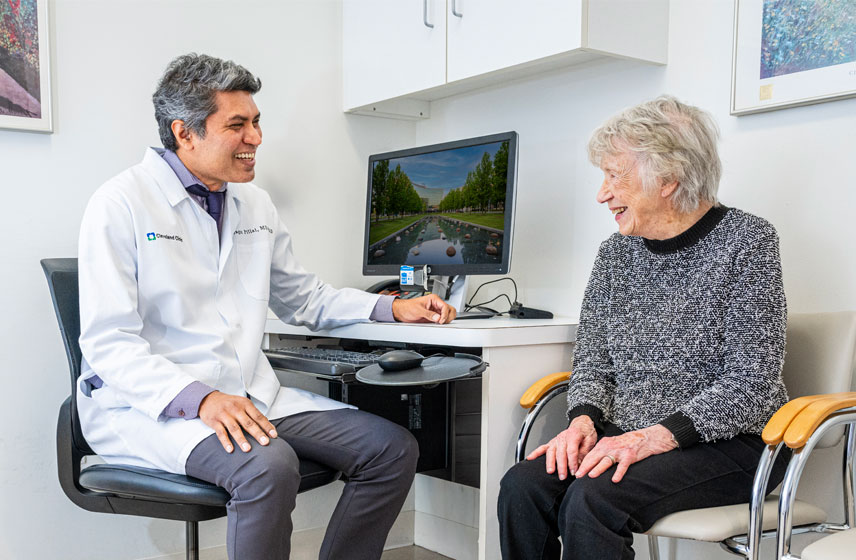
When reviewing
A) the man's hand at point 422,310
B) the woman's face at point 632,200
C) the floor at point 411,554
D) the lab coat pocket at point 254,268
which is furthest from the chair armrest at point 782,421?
the floor at point 411,554

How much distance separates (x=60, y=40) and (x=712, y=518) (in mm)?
2043

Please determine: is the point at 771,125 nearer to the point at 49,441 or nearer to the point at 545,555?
the point at 545,555

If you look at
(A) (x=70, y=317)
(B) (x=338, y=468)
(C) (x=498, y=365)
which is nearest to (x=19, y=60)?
(A) (x=70, y=317)

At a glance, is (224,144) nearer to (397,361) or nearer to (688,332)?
(397,361)

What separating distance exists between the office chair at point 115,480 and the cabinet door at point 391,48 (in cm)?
116

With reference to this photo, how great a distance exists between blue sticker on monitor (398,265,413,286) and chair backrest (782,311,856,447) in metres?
1.07

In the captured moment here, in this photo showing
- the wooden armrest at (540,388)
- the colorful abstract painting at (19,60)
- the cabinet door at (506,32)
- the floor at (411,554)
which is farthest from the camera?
the floor at (411,554)

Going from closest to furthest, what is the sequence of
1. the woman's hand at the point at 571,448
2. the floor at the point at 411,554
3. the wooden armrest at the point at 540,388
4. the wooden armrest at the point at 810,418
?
1. the wooden armrest at the point at 810,418
2. the woman's hand at the point at 571,448
3. the wooden armrest at the point at 540,388
4. the floor at the point at 411,554

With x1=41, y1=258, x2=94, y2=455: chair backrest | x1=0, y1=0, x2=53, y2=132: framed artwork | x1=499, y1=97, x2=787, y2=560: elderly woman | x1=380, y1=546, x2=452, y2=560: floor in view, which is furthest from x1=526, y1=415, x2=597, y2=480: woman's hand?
x1=0, y1=0, x2=53, y2=132: framed artwork

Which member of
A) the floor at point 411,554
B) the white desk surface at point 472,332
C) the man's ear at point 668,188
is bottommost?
the floor at point 411,554

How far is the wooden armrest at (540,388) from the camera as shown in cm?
182

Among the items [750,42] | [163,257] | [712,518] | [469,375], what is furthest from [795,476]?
[163,257]

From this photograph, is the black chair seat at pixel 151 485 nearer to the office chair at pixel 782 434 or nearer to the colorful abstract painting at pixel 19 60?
the office chair at pixel 782 434

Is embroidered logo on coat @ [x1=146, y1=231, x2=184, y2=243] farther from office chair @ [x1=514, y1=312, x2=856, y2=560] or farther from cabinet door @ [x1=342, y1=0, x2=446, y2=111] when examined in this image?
cabinet door @ [x1=342, y1=0, x2=446, y2=111]
